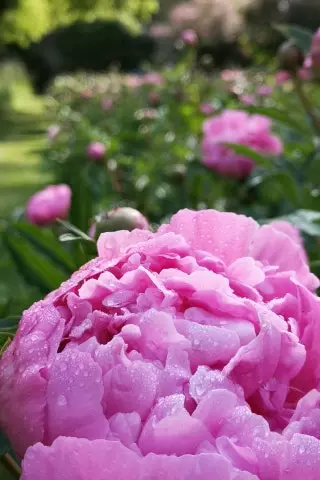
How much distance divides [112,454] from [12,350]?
0.46 feet

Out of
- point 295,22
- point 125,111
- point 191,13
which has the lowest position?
point 295,22

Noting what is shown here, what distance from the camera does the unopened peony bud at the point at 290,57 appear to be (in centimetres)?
155

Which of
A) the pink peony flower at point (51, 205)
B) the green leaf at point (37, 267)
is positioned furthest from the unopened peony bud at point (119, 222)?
the pink peony flower at point (51, 205)

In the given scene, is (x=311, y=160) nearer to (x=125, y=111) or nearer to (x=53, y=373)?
(x=53, y=373)

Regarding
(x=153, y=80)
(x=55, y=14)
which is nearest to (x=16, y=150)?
(x=153, y=80)

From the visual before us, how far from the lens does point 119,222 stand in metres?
0.88

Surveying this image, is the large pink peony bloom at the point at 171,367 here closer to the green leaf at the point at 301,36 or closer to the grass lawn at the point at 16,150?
the grass lawn at the point at 16,150

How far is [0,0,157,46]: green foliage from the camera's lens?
798 inches

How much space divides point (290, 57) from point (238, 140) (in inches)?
25.8

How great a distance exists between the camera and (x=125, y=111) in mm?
6441

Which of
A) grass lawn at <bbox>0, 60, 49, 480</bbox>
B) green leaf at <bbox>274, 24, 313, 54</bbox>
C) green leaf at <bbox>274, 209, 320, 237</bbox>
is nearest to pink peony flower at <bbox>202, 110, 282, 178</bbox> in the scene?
grass lawn at <bbox>0, 60, 49, 480</bbox>

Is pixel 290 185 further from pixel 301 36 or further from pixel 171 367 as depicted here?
pixel 171 367

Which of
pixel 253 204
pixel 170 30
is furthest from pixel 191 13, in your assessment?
pixel 253 204

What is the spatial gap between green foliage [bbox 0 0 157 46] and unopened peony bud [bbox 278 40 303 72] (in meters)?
19.4
